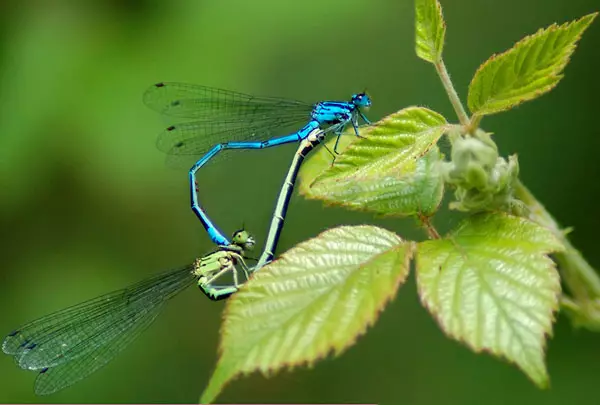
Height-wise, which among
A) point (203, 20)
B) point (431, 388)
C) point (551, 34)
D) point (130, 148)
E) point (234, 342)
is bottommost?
point (431, 388)

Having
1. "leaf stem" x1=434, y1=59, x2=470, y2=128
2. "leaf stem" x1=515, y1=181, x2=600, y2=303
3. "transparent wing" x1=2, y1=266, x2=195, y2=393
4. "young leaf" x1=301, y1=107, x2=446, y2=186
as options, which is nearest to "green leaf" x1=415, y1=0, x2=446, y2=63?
"leaf stem" x1=434, y1=59, x2=470, y2=128

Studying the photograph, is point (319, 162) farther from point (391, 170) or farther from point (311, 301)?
point (311, 301)

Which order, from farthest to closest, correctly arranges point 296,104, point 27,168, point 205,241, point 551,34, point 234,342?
point 205,241 → point 27,168 → point 296,104 → point 551,34 → point 234,342

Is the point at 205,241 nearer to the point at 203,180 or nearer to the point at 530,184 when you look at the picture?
the point at 203,180

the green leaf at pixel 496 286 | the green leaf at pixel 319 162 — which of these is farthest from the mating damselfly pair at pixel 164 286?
the green leaf at pixel 496 286

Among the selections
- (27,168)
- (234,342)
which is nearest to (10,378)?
(27,168)

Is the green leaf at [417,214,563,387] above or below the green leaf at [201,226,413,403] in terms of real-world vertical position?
below

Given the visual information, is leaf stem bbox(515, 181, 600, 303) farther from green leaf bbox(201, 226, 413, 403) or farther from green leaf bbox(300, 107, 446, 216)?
green leaf bbox(201, 226, 413, 403)
